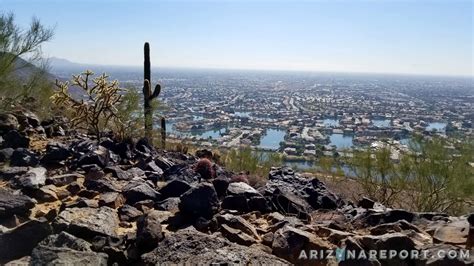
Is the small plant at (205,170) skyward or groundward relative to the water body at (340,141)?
skyward

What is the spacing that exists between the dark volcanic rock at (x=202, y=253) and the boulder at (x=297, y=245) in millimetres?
324

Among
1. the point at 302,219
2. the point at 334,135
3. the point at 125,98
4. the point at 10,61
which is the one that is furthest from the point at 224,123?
the point at 302,219

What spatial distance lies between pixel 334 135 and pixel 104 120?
108 ft

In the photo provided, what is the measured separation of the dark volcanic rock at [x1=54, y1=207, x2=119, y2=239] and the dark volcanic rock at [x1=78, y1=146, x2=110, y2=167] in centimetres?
344

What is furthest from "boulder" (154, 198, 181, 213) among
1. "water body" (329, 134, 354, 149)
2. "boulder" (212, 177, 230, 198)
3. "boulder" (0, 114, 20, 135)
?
"water body" (329, 134, 354, 149)

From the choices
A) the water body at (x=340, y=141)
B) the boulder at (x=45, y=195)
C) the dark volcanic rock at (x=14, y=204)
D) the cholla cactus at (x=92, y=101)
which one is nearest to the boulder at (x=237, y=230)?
the dark volcanic rock at (x=14, y=204)

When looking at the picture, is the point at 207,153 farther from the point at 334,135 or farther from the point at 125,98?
the point at 334,135

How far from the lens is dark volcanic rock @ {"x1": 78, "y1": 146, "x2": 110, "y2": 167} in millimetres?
9867

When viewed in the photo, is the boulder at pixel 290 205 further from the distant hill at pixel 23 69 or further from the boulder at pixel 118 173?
the distant hill at pixel 23 69

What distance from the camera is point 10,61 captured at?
11.8 m

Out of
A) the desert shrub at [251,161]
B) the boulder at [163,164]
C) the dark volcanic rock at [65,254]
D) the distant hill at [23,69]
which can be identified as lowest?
the desert shrub at [251,161]

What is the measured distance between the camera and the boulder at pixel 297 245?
18.6 feet

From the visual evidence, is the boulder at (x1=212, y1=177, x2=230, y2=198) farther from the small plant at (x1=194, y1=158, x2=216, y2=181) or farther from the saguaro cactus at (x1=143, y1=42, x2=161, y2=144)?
the saguaro cactus at (x1=143, y1=42, x2=161, y2=144)

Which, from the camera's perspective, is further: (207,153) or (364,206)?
(207,153)
